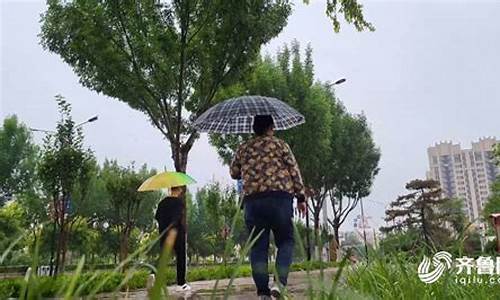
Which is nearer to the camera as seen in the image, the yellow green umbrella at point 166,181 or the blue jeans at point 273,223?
the blue jeans at point 273,223

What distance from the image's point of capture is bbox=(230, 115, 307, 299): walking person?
13.2 feet

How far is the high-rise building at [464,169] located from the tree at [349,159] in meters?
32.9

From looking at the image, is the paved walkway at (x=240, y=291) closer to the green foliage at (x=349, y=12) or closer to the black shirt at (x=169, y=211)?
the black shirt at (x=169, y=211)

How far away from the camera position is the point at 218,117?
534cm

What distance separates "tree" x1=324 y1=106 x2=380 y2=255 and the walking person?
794 inches

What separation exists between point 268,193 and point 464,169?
2402 inches

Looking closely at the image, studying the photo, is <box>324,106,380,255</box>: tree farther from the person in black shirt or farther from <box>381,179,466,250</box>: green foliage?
the person in black shirt

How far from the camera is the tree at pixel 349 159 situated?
24.9m

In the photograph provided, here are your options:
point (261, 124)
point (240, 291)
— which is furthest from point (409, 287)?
point (240, 291)

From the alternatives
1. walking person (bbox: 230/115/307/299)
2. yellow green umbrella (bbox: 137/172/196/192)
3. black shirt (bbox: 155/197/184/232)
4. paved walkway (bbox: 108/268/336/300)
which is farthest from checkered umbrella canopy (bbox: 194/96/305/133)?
yellow green umbrella (bbox: 137/172/196/192)

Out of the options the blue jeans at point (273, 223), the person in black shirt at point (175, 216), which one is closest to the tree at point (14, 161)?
the person in black shirt at point (175, 216)

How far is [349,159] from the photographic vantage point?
25375 mm

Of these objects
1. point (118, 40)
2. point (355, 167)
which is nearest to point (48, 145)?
point (118, 40)

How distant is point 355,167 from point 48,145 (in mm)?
17711
